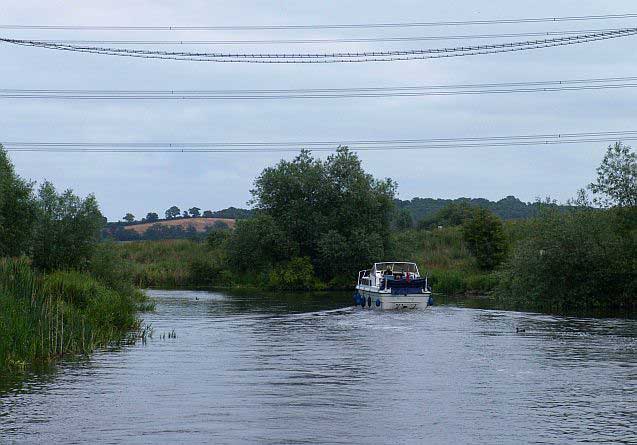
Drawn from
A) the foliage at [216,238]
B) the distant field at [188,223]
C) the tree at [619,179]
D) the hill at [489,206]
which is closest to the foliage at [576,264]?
the tree at [619,179]

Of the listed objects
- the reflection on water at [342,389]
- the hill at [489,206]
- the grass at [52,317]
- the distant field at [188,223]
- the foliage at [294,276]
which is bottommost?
the reflection on water at [342,389]

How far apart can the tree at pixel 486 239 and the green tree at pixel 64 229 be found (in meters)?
40.5

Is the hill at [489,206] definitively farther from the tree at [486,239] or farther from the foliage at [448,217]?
the tree at [486,239]

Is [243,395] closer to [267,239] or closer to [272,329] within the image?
[272,329]

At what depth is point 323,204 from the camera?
88125 millimetres

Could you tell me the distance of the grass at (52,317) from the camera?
26078mm

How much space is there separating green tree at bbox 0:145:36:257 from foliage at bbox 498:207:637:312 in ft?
94.0

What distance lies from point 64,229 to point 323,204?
43.5 metres

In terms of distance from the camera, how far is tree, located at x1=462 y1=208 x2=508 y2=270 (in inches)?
Result: 3137

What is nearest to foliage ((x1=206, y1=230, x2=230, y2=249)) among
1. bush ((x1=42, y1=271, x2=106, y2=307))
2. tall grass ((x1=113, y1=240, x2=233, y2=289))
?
tall grass ((x1=113, y1=240, x2=233, y2=289))

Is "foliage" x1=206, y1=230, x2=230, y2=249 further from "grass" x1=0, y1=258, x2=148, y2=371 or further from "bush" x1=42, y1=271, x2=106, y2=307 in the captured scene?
"bush" x1=42, y1=271, x2=106, y2=307

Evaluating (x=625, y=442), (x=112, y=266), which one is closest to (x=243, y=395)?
Result: (x=625, y=442)

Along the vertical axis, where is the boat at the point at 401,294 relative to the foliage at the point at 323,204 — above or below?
below

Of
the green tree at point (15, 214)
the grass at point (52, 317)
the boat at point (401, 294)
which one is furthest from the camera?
the boat at point (401, 294)
